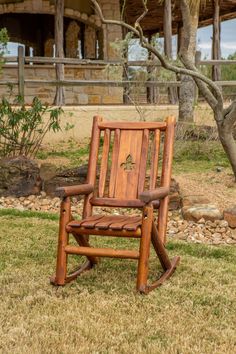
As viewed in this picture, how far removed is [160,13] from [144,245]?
12.4 metres

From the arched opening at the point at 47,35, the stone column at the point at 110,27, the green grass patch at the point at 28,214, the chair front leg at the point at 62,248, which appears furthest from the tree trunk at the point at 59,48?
the chair front leg at the point at 62,248

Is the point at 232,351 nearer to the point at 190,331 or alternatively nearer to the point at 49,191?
the point at 190,331

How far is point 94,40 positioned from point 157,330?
11.5 m

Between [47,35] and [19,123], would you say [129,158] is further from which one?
[47,35]

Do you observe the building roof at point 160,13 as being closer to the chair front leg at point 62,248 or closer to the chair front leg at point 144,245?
the chair front leg at point 62,248

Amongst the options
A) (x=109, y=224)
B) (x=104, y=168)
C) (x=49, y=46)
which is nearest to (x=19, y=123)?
(x=104, y=168)

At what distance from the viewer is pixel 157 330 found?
3.22 metres

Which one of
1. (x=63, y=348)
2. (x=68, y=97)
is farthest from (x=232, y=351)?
(x=68, y=97)

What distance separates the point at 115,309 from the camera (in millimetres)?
3525

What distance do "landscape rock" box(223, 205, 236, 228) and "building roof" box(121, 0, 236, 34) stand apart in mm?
8113

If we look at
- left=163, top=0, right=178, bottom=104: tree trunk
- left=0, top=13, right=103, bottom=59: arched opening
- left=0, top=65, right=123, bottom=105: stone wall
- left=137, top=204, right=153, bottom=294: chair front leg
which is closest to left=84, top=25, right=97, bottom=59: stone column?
left=0, top=13, right=103, bottom=59: arched opening

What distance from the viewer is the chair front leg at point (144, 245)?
3.72 meters

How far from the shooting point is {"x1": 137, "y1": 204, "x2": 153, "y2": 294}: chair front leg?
12.2 ft

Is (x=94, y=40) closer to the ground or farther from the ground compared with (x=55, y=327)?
farther from the ground
